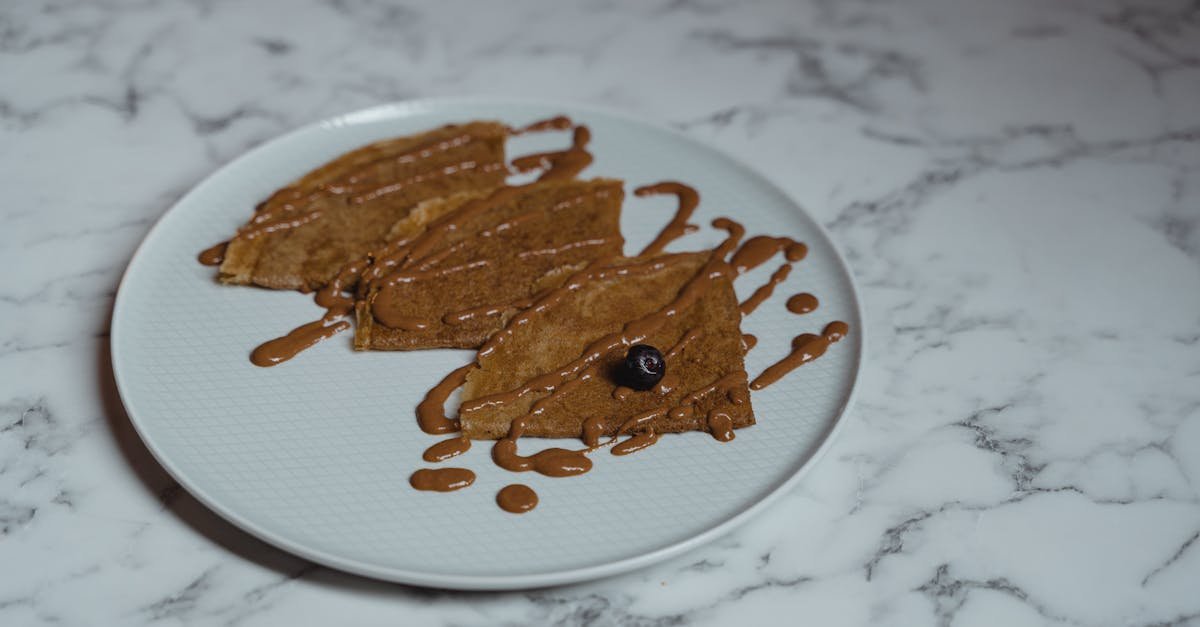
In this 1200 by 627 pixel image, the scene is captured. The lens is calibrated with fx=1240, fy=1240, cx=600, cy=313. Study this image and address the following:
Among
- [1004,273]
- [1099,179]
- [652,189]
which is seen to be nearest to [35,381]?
[652,189]

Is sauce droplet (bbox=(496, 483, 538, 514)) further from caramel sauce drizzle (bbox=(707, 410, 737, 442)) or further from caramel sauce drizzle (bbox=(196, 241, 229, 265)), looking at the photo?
caramel sauce drizzle (bbox=(196, 241, 229, 265))

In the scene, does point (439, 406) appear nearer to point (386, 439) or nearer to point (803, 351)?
point (386, 439)

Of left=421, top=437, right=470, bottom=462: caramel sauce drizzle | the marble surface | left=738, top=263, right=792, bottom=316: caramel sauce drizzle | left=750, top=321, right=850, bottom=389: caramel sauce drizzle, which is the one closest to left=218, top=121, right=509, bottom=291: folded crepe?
the marble surface

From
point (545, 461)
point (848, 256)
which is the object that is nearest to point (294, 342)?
point (545, 461)

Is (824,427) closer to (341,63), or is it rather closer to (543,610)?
(543,610)

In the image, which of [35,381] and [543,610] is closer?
[543,610]

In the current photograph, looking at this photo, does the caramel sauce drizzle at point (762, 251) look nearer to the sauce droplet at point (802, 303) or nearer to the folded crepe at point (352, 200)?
the sauce droplet at point (802, 303)

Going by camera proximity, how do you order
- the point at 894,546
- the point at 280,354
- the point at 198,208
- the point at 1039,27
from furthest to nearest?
the point at 1039,27, the point at 198,208, the point at 280,354, the point at 894,546
